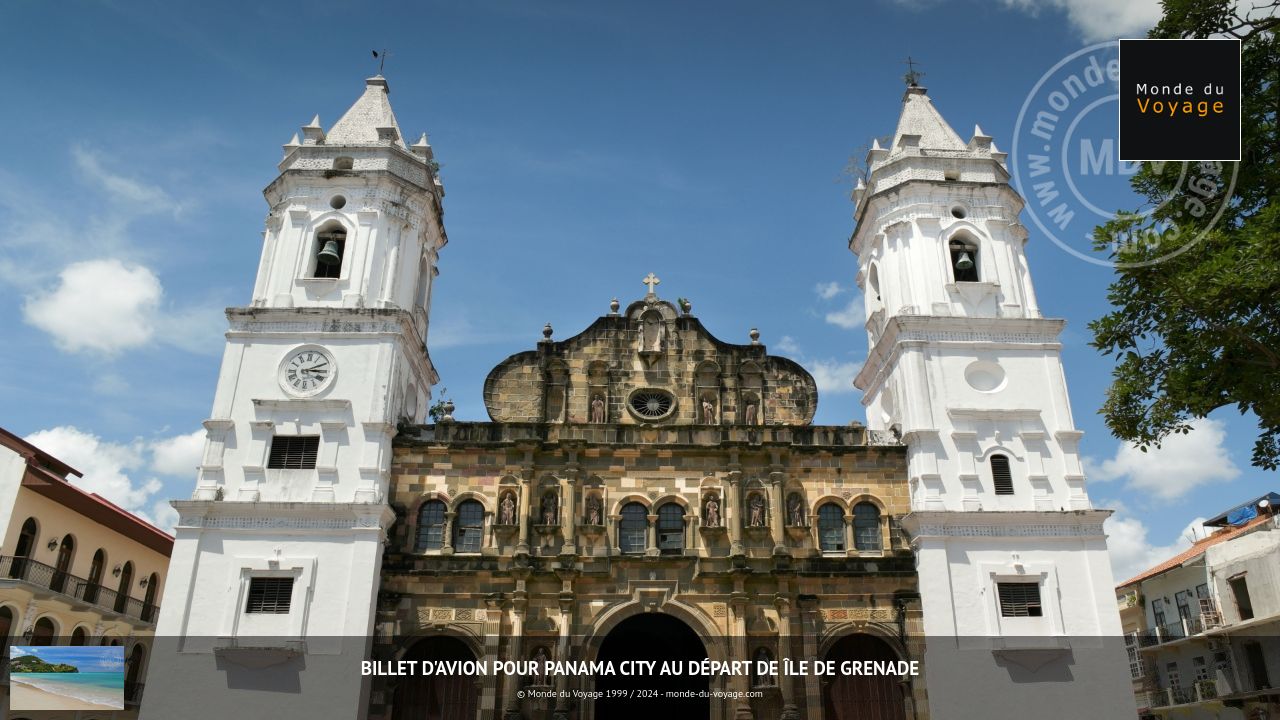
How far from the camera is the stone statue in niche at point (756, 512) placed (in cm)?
2538

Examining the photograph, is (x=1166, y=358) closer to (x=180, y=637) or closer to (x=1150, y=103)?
(x=1150, y=103)

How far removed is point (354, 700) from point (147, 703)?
180 inches

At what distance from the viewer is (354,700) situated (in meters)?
22.2

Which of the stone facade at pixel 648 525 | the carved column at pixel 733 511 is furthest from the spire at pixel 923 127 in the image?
the carved column at pixel 733 511

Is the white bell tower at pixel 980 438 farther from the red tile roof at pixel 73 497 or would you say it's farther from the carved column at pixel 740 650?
the red tile roof at pixel 73 497

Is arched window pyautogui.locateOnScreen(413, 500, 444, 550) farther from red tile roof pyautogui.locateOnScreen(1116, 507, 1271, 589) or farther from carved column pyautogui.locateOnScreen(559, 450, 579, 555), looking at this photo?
red tile roof pyautogui.locateOnScreen(1116, 507, 1271, 589)

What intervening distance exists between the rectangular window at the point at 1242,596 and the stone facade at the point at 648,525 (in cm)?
1404

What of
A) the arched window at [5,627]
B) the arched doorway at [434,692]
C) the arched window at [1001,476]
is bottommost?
the arched doorway at [434,692]

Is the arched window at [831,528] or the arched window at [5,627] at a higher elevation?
the arched window at [831,528]

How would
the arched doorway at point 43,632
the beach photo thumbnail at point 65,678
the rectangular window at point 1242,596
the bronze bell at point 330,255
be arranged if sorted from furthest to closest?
the rectangular window at point 1242,596 < the bronze bell at point 330,255 < the arched doorway at point 43,632 < the beach photo thumbnail at point 65,678

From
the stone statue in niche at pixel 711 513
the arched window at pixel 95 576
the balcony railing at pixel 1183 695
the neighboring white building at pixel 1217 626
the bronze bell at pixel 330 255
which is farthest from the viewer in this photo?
the balcony railing at pixel 1183 695

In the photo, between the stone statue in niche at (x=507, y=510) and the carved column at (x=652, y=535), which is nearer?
the carved column at (x=652, y=535)

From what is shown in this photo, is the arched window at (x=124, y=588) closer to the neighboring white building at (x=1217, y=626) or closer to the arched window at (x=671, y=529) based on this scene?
the arched window at (x=671, y=529)

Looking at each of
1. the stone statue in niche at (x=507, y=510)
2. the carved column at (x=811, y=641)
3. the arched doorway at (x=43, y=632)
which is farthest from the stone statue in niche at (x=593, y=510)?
the arched doorway at (x=43, y=632)
